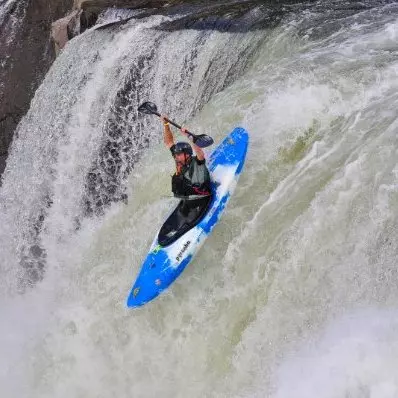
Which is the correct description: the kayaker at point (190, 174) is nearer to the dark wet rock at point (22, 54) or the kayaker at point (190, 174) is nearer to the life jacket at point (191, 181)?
the life jacket at point (191, 181)

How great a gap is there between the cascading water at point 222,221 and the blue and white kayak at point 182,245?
118 millimetres

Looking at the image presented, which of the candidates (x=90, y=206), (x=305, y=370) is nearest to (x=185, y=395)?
(x=305, y=370)

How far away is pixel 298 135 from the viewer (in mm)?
5086

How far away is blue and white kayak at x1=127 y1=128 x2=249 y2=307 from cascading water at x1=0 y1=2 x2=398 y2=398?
0.39ft

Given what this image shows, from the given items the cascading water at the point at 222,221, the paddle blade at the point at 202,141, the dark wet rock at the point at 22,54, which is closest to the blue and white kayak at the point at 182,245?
the cascading water at the point at 222,221

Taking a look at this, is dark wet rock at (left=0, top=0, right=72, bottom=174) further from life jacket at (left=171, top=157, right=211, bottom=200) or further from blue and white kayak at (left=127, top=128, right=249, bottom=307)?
life jacket at (left=171, top=157, right=211, bottom=200)

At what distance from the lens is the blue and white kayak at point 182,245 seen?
192 inches

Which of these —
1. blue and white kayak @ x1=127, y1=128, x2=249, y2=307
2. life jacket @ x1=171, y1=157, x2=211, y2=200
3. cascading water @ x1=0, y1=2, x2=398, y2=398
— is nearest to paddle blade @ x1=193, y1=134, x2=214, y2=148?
life jacket @ x1=171, y1=157, x2=211, y2=200

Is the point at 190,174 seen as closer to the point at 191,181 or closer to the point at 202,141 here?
the point at 191,181

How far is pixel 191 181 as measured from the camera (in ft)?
15.9

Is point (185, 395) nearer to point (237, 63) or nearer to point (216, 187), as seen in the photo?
point (216, 187)

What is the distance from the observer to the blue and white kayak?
4.88 m

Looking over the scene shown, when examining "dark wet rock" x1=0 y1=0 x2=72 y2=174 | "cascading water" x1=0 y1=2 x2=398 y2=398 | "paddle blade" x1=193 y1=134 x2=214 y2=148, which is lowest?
"cascading water" x1=0 y1=2 x2=398 y2=398

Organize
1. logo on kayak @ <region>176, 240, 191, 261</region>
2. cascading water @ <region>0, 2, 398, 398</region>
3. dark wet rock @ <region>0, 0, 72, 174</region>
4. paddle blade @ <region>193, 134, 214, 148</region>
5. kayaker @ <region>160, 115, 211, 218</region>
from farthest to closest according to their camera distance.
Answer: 1. dark wet rock @ <region>0, 0, 72, 174</region>
2. logo on kayak @ <region>176, 240, 191, 261</region>
3. kayaker @ <region>160, 115, 211, 218</region>
4. paddle blade @ <region>193, 134, 214, 148</region>
5. cascading water @ <region>0, 2, 398, 398</region>
